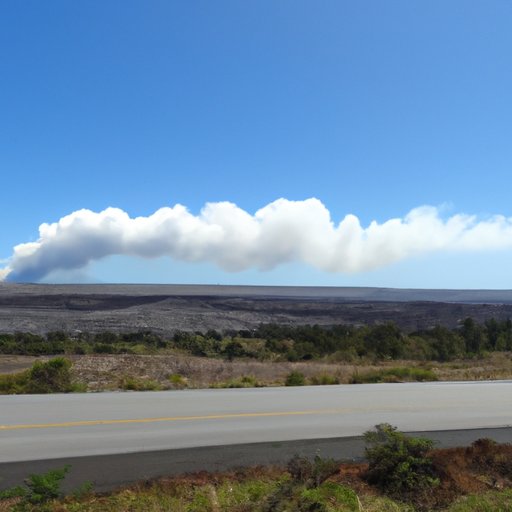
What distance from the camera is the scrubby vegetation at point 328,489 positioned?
18.2ft

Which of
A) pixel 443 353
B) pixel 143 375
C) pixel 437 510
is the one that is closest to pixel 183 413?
pixel 437 510

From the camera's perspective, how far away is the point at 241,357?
1288 inches

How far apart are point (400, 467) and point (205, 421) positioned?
475 cm

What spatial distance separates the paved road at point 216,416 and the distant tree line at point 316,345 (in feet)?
56.3

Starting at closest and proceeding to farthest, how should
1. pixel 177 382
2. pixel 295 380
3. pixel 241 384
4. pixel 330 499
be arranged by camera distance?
pixel 330 499 → pixel 241 384 → pixel 177 382 → pixel 295 380

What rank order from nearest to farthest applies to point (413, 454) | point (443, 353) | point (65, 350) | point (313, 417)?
1. point (413, 454)
2. point (313, 417)
3. point (65, 350)
4. point (443, 353)

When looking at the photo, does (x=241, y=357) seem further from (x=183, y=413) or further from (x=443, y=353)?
(x=183, y=413)

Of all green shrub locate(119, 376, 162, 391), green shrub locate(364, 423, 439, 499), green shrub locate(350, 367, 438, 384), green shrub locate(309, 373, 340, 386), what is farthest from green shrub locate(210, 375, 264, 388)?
green shrub locate(364, 423, 439, 499)

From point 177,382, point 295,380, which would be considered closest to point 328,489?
point 177,382

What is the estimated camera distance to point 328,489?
19.2 feet

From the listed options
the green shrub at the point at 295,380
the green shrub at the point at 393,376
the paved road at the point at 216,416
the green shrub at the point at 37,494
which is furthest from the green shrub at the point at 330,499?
the green shrub at the point at 393,376

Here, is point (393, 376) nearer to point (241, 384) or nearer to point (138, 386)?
point (241, 384)

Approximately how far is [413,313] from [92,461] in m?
77.8

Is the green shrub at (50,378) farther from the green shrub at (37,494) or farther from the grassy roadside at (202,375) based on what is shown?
the green shrub at (37,494)
